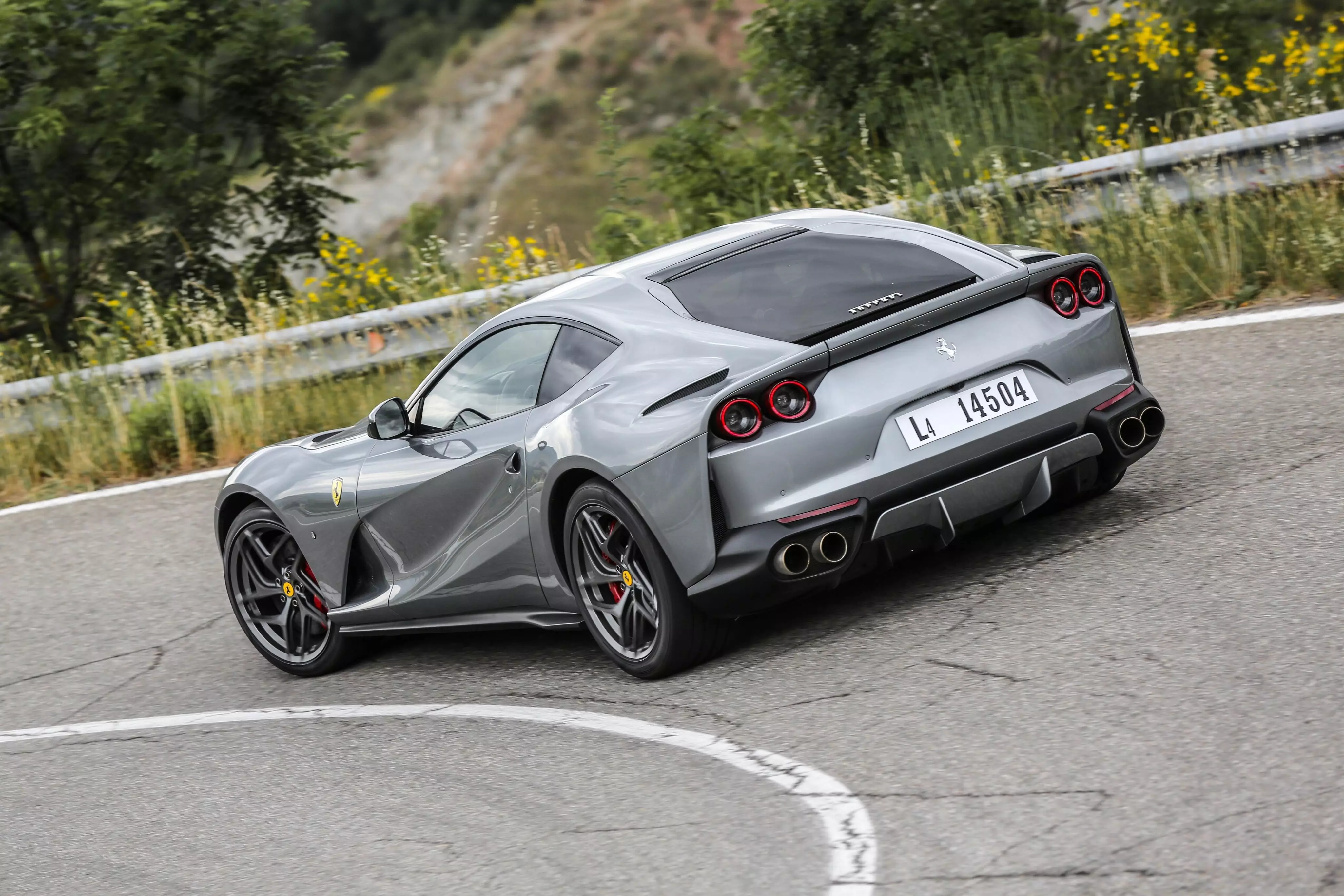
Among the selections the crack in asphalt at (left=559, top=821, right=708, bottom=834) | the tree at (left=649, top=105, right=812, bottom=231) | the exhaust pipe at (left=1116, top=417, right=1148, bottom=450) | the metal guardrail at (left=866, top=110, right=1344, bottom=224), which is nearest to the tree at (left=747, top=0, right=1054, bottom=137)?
the tree at (left=649, top=105, right=812, bottom=231)

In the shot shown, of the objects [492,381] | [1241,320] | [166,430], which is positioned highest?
[492,381]

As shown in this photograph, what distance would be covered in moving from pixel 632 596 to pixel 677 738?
0.64m

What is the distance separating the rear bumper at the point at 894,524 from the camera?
16.9 feet

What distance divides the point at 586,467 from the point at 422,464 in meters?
1.04

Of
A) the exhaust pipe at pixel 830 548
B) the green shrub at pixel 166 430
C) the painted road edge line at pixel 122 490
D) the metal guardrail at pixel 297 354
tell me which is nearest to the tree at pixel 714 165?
the metal guardrail at pixel 297 354

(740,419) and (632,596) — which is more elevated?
(740,419)

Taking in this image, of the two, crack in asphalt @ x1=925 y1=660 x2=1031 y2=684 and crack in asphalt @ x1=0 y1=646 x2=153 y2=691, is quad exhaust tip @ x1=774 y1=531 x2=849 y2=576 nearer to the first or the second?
crack in asphalt @ x1=925 y1=660 x2=1031 y2=684

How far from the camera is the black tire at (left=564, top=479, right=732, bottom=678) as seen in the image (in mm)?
5316

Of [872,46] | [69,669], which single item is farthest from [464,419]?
[872,46]

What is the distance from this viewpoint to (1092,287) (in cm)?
578

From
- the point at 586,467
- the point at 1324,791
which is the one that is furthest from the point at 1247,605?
the point at 586,467

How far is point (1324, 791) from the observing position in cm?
371

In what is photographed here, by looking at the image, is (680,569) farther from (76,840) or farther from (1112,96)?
(1112,96)

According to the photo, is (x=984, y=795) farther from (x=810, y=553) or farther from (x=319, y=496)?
(x=319, y=496)
